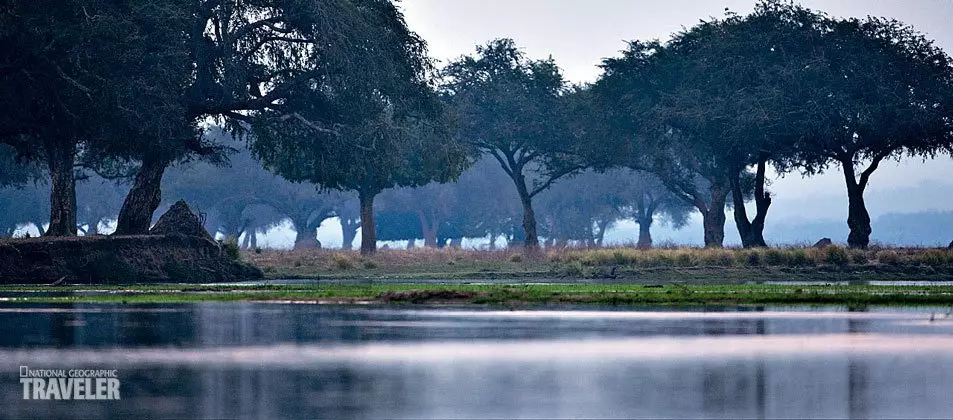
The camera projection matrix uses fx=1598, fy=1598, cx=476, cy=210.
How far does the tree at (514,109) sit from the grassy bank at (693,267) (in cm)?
2797

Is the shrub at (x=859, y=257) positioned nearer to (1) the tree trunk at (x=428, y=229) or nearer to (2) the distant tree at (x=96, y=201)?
(1) the tree trunk at (x=428, y=229)

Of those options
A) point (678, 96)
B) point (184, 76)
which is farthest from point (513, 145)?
point (184, 76)

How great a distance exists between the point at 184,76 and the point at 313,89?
27.1 ft

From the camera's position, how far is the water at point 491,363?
15.2 meters

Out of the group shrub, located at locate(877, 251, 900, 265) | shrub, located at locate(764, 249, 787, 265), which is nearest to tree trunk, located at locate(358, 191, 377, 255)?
shrub, located at locate(764, 249, 787, 265)

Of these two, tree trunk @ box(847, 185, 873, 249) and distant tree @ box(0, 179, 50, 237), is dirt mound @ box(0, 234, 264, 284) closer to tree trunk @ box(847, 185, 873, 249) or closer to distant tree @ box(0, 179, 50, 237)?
tree trunk @ box(847, 185, 873, 249)

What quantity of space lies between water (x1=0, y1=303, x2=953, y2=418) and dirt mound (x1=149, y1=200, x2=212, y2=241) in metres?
23.4

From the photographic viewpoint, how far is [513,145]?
333 ft

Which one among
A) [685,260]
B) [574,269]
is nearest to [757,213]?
[685,260]

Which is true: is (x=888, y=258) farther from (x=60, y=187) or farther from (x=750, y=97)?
(x=60, y=187)

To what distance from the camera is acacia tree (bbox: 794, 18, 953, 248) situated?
79562 millimetres

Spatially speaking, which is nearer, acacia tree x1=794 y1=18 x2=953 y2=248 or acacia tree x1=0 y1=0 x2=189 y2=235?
acacia tree x1=0 y1=0 x2=189 y2=235

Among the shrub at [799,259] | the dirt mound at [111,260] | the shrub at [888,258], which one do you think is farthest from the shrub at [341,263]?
the shrub at [888,258]

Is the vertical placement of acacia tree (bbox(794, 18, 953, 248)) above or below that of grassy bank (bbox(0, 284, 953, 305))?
above
